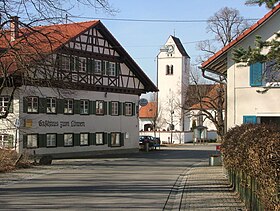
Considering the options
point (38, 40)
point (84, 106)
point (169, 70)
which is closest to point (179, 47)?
point (169, 70)

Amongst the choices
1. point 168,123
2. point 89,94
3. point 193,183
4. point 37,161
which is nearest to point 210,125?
point 168,123

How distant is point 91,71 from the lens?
3766 cm

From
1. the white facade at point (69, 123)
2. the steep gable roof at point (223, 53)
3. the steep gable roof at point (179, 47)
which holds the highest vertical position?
the steep gable roof at point (179, 47)

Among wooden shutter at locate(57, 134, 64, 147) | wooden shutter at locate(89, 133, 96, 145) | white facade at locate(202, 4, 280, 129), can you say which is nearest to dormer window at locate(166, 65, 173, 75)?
wooden shutter at locate(89, 133, 96, 145)

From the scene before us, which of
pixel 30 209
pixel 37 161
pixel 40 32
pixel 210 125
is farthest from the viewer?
pixel 210 125

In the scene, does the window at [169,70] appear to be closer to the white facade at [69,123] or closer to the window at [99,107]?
the white facade at [69,123]

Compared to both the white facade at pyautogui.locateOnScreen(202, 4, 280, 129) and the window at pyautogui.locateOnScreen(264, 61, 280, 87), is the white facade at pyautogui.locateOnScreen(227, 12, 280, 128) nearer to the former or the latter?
the white facade at pyautogui.locateOnScreen(202, 4, 280, 129)

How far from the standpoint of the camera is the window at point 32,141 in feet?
106

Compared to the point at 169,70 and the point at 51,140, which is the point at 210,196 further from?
the point at 169,70

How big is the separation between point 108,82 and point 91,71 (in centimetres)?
237

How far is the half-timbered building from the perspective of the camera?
31.4 meters

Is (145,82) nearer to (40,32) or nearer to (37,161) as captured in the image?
(37,161)

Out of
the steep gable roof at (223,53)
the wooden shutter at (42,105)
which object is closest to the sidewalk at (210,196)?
the steep gable roof at (223,53)

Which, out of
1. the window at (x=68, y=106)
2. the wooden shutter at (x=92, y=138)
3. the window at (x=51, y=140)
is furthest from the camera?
the wooden shutter at (x=92, y=138)
